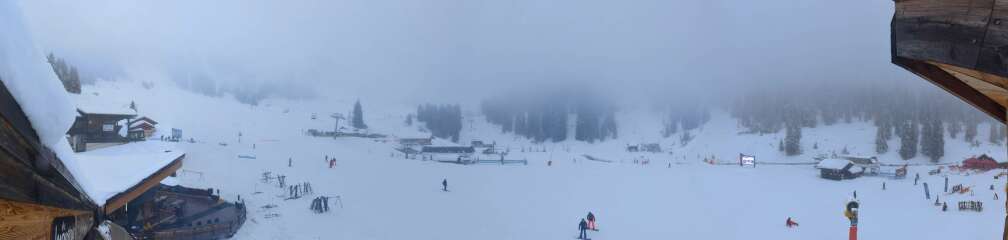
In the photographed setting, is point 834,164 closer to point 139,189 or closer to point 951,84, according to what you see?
point 139,189

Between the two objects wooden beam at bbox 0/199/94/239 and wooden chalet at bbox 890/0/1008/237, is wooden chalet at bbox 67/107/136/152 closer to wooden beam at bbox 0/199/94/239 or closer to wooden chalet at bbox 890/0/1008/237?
wooden beam at bbox 0/199/94/239

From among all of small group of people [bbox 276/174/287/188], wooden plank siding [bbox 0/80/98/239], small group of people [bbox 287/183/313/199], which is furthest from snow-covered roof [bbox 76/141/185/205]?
small group of people [bbox 276/174/287/188]

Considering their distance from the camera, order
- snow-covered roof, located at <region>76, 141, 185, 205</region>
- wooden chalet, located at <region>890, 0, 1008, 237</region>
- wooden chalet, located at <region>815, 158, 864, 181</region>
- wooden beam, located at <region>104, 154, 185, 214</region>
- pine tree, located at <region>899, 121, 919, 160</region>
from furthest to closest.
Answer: pine tree, located at <region>899, 121, 919, 160</region> → wooden chalet, located at <region>815, 158, 864, 181</region> → snow-covered roof, located at <region>76, 141, 185, 205</region> → wooden beam, located at <region>104, 154, 185, 214</region> → wooden chalet, located at <region>890, 0, 1008, 237</region>

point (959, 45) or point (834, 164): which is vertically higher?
point (959, 45)

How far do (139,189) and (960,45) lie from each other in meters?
8.34

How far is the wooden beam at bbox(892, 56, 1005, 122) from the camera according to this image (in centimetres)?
196

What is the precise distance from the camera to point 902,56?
1.89 metres

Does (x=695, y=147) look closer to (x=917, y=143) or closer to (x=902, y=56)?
(x=917, y=143)

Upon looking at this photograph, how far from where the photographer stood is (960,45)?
151 centimetres

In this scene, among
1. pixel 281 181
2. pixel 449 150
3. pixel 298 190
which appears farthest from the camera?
pixel 449 150

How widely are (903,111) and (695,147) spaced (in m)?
33.9

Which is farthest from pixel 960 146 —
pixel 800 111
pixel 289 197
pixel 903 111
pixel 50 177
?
pixel 50 177

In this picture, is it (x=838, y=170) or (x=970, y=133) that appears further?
(x=970, y=133)

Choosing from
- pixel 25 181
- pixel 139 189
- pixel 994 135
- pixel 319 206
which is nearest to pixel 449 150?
pixel 319 206
